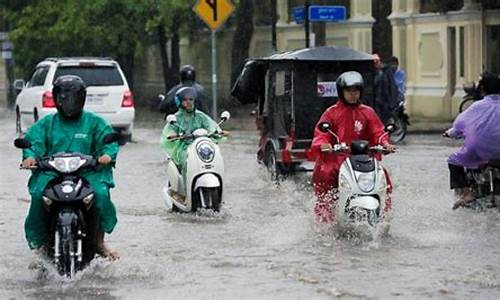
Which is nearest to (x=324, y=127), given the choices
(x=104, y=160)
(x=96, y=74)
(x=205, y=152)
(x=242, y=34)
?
(x=205, y=152)

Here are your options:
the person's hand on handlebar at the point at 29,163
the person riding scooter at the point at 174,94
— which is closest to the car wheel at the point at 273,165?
the person riding scooter at the point at 174,94

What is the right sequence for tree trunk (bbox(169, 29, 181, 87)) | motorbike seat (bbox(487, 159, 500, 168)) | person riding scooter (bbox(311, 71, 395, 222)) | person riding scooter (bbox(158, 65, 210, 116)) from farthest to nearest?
tree trunk (bbox(169, 29, 181, 87)) < person riding scooter (bbox(158, 65, 210, 116)) < motorbike seat (bbox(487, 159, 500, 168)) < person riding scooter (bbox(311, 71, 395, 222))

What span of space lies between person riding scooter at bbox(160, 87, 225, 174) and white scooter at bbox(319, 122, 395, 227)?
8.68 ft

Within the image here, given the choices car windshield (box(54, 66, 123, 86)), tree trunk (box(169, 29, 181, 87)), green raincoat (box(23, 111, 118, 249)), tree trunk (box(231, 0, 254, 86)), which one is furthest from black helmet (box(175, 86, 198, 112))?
tree trunk (box(169, 29, 181, 87))

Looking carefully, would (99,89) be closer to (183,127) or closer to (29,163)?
(183,127)

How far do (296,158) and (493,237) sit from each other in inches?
205

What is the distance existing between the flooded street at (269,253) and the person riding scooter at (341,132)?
0.36 m

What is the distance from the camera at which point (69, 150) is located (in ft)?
30.6

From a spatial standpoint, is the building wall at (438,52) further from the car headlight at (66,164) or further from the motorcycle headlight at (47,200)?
Answer: the motorcycle headlight at (47,200)

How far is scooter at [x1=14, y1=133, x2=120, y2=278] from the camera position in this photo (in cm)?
891

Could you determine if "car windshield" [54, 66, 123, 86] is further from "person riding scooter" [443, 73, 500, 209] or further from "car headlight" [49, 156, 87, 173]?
"car headlight" [49, 156, 87, 173]

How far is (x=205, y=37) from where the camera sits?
140ft

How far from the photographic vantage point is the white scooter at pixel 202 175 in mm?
13102

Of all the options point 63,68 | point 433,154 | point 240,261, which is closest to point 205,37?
point 63,68
